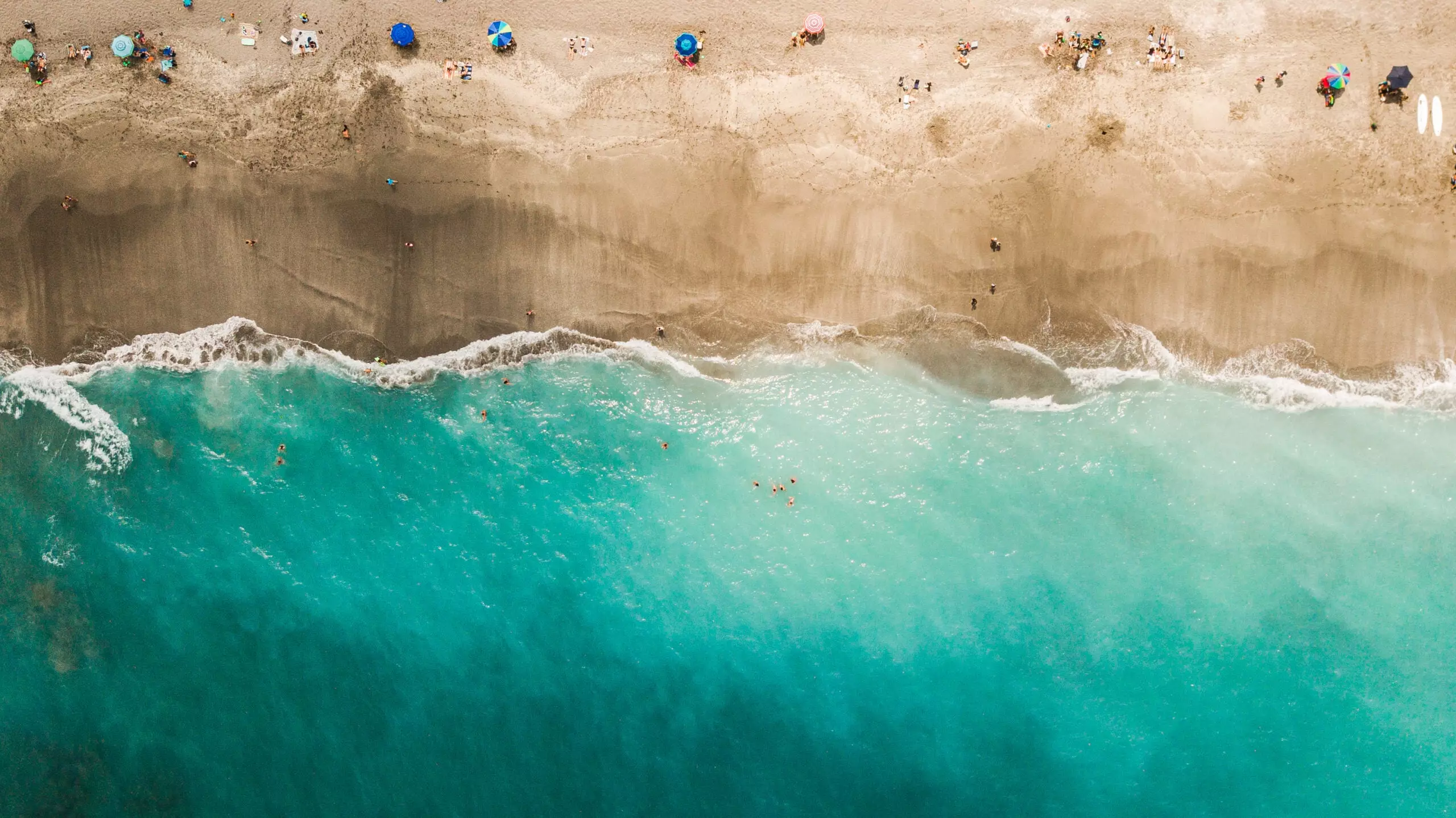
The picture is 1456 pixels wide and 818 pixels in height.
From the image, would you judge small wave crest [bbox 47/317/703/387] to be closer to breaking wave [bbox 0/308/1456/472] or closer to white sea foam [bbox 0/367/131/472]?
breaking wave [bbox 0/308/1456/472]

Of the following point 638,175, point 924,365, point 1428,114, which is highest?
point 1428,114

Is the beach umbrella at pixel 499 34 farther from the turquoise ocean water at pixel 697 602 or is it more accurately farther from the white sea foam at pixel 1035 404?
the white sea foam at pixel 1035 404

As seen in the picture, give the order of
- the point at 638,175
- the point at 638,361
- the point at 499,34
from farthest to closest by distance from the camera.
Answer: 1. the point at 638,361
2. the point at 638,175
3. the point at 499,34

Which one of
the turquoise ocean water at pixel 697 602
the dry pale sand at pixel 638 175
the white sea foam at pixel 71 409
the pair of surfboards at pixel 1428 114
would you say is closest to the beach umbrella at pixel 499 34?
the dry pale sand at pixel 638 175

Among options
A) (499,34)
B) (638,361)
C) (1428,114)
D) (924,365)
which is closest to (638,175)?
(638,361)

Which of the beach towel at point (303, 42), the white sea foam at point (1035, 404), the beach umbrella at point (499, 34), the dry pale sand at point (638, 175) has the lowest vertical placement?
the white sea foam at point (1035, 404)

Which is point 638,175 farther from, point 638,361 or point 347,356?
point 347,356
